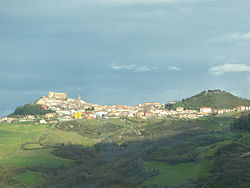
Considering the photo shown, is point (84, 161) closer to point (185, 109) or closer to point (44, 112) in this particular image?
point (44, 112)

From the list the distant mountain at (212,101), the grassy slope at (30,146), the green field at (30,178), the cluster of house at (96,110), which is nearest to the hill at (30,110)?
the cluster of house at (96,110)

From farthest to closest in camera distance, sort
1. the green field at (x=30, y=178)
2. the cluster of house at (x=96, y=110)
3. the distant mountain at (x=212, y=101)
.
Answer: the distant mountain at (x=212, y=101) → the cluster of house at (x=96, y=110) → the green field at (x=30, y=178)

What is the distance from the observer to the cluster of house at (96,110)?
122 meters

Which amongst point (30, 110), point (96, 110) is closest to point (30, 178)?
point (30, 110)

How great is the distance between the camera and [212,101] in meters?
134

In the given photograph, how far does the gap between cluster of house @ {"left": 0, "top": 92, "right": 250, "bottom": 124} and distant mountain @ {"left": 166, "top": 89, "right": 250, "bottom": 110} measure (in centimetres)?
393

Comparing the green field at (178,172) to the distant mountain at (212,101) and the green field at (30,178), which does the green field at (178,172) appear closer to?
the green field at (30,178)

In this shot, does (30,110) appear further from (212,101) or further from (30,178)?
(30,178)

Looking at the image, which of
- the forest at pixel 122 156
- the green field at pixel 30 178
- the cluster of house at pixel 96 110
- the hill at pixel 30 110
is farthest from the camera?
the hill at pixel 30 110

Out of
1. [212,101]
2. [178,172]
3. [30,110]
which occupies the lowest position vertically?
[178,172]

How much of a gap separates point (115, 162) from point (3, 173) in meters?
12.8

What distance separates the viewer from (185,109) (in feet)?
458

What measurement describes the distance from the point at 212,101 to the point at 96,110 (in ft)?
108

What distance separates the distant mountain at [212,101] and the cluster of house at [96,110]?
3930 mm
